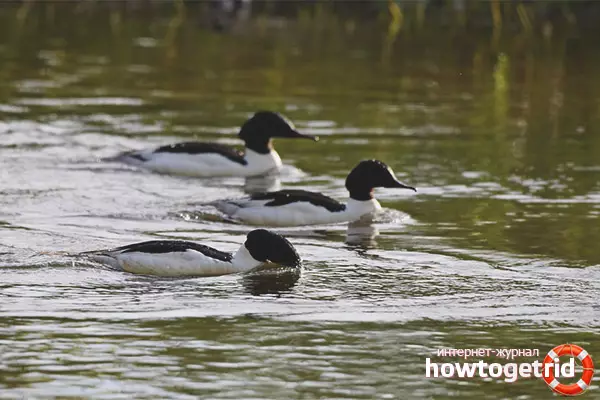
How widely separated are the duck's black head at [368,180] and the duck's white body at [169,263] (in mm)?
3458

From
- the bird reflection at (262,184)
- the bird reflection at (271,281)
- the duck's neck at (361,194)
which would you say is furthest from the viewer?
the bird reflection at (262,184)

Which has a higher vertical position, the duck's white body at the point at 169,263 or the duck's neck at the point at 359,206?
the duck's neck at the point at 359,206

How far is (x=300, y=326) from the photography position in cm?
1143

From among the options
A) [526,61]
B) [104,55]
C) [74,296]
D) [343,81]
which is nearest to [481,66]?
[526,61]

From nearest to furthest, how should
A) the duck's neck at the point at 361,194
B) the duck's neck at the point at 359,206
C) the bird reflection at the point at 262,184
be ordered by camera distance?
the duck's neck at the point at 359,206
the duck's neck at the point at 361,194
the bird reflection at the point at 262,184

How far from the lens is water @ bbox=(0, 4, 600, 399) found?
10555 millimetres

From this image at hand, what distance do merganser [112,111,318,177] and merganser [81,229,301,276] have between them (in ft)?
17.8

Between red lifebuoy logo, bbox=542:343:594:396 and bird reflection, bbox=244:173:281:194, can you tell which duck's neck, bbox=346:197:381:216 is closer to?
bird reflection, bbox=244:173:281:194

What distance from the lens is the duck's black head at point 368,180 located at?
16.5 m

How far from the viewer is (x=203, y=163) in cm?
1892

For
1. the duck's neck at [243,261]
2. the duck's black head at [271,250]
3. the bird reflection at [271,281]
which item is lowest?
the bird reflection at [271,281]

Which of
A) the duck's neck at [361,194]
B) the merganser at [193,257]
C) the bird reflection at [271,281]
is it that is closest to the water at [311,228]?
the bird reflection at [271,281]

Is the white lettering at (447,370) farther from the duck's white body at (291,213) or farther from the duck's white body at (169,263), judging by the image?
the duck's white body at (291,213)

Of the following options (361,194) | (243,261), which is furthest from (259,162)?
(243,261)
